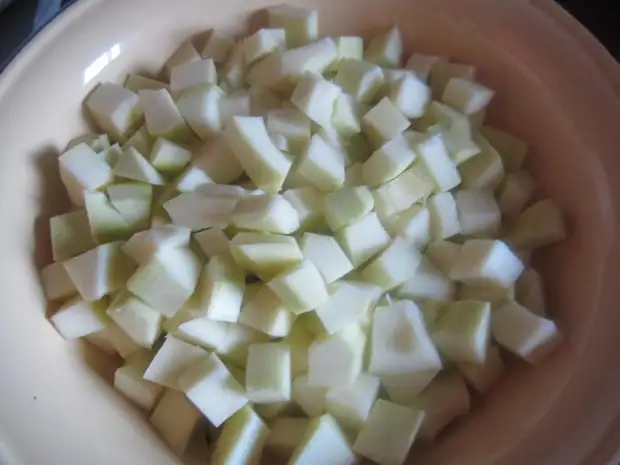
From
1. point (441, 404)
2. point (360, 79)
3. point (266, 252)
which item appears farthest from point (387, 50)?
point (441, 404)

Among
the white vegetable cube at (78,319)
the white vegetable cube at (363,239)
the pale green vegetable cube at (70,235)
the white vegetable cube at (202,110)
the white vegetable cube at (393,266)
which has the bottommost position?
the white vegetable cube at (393,266)

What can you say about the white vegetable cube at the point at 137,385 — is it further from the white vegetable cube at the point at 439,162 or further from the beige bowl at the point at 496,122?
the white vegetable cube at the point at 439,162

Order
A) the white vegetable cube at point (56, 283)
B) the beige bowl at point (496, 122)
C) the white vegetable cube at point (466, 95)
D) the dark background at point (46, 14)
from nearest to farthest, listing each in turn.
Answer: the beige bowl at point (496, 122) < the white vegetable cube at point (56, 283) < the white vegetable cube at point (466, 95) < the dark background at point (46, 14)

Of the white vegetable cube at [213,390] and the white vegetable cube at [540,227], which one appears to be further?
the white vegetable cube at [540,227]

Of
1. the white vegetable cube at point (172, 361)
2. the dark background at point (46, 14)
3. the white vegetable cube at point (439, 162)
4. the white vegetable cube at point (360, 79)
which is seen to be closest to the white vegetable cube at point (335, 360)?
the white vegetable cube at point (172, 361)

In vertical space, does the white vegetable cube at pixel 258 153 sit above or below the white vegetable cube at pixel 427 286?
above
